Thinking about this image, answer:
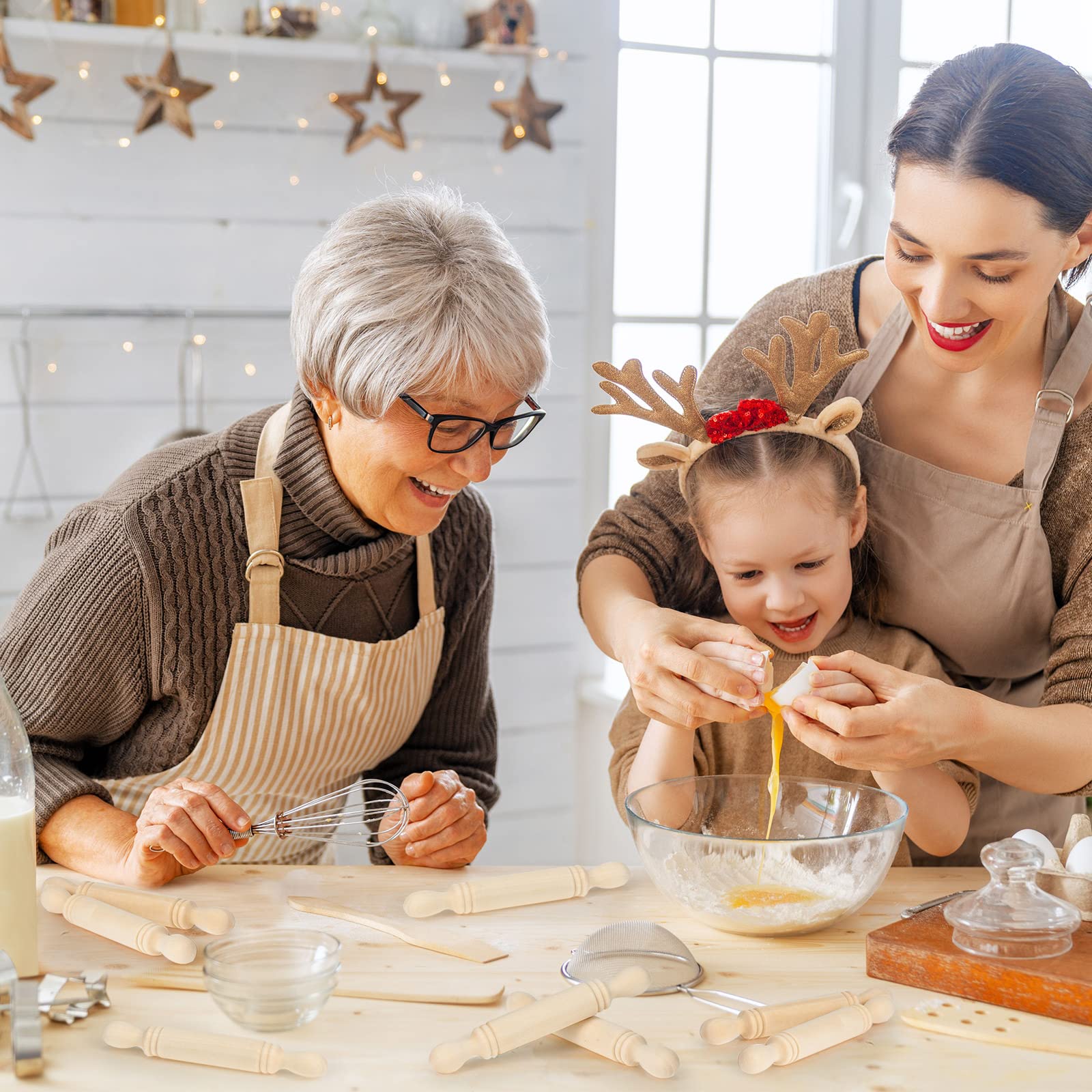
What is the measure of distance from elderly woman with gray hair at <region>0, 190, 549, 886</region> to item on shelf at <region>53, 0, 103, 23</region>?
1.39m

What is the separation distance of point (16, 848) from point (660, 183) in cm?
260

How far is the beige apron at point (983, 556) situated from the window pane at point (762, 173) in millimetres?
1805

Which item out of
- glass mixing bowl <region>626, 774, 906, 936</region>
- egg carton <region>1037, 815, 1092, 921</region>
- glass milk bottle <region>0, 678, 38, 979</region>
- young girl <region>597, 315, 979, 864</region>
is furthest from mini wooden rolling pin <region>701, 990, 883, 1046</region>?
glass milk bottle <region>0, 678, 38, 979</region>

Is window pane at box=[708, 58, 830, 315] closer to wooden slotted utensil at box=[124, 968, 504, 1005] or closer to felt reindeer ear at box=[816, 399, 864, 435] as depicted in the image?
felt reindeer ear at box=[816, 399, 864, 435]

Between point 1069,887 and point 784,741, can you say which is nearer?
point 1069,887

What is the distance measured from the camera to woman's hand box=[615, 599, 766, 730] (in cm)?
129

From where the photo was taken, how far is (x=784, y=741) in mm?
1630

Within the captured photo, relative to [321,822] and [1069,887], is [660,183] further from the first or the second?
[1069,887]

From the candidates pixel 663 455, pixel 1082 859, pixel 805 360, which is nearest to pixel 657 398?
pixel 663 455

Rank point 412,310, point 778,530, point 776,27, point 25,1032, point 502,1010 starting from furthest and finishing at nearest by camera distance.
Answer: point 776,27
point 778,530
point 412,310
point 502,1010
point 25,1032

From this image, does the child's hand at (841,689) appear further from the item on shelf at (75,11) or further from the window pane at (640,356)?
the item on shelf at (75,11)

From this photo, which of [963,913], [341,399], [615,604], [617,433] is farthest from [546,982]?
[617,433]

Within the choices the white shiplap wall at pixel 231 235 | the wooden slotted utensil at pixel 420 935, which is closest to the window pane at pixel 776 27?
the white shiplap wall at pixel 231 235

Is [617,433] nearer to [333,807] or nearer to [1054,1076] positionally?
[333,807]
